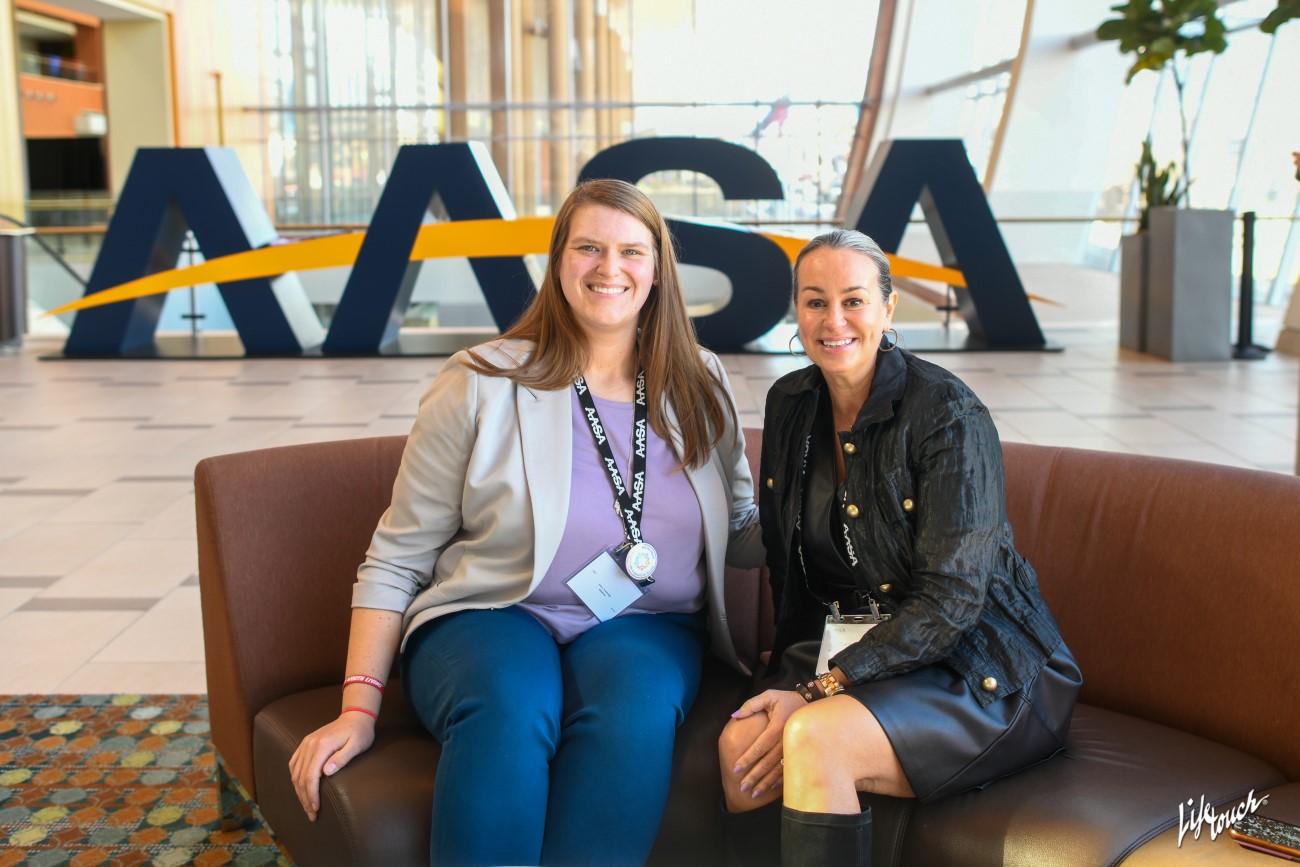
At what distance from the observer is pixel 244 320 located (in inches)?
385

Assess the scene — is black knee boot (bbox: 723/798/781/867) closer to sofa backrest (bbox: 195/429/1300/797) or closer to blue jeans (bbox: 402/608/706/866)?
blue jeans (bbox: 402/608/706/866)

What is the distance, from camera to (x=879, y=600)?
80.0 inches

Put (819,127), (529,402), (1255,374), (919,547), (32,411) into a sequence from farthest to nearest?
(819,127) < (1255,374) < (32,411) < (529,402) < (919,547)

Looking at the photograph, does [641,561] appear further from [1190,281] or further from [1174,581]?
[1190,281]

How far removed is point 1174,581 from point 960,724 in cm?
64

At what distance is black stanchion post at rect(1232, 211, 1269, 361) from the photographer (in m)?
9.55

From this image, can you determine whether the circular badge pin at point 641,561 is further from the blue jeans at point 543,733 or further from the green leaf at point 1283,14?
the green leaf at point 1283,14

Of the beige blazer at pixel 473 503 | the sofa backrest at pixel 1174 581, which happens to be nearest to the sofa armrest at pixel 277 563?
the beige blazer at pixel 473 503

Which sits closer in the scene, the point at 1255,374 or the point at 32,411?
the point at 32,411

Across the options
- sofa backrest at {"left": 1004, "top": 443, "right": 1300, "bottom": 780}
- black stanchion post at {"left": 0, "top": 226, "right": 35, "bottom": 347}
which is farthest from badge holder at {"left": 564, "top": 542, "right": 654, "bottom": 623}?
black stanchion post at {"left": 0, "top": 226, "right": 35, "bottom": 347}

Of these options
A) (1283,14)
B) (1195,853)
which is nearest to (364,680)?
(1195,853)

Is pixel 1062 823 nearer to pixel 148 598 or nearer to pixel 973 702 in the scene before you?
pixel 973 702

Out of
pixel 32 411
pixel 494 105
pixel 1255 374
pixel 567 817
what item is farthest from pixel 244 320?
pixel 494 105

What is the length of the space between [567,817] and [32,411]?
270 inches
